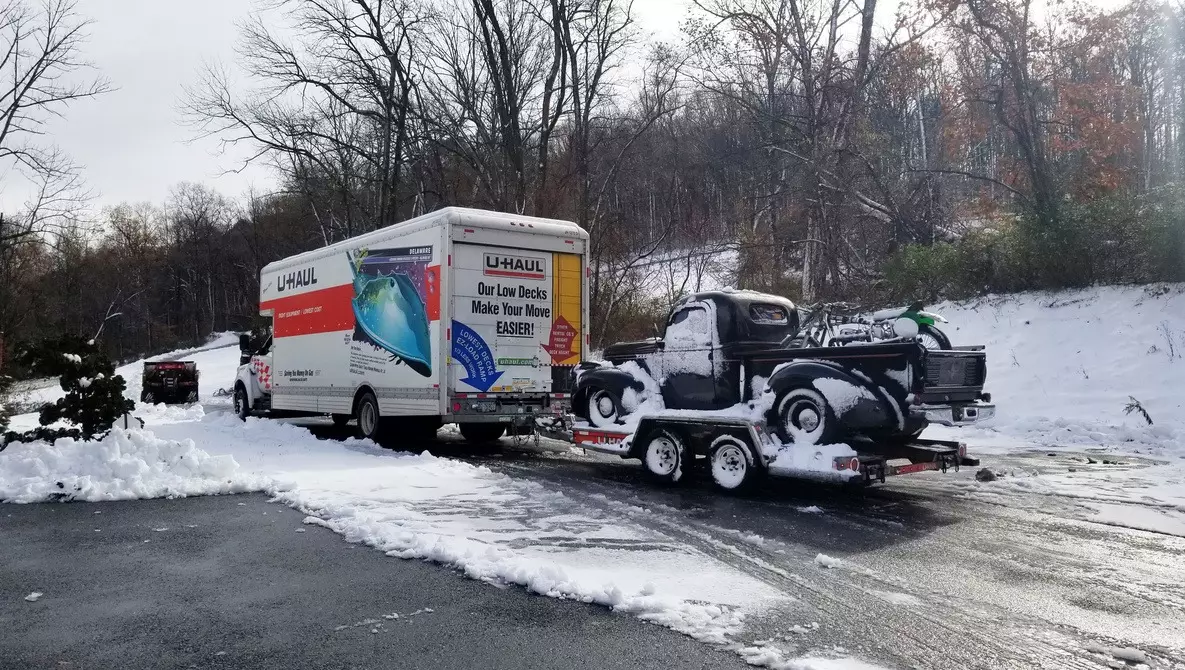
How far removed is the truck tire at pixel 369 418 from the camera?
1403 cm

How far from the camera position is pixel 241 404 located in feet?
65.0

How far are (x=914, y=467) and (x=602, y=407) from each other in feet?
13.4

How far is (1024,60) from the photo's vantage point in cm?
2111

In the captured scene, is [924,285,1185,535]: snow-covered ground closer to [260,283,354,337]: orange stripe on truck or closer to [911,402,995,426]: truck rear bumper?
[911,402,995,426]: truck rear bumper

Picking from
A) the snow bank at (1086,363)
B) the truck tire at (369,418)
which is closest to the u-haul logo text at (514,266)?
the truck tire at (369,418)

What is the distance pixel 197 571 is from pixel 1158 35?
37.4 m

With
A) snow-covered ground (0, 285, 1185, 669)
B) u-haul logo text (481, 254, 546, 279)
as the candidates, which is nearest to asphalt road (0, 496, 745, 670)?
snow-covered ground (0, 285, 1185, 669)

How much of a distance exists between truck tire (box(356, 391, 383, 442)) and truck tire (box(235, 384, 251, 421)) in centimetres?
585

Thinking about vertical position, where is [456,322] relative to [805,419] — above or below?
above

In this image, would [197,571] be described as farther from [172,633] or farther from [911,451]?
[911,451]

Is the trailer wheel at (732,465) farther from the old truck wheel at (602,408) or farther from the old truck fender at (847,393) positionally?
the old truck wheel at (602,408)

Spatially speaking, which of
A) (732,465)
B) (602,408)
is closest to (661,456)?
(732,465)

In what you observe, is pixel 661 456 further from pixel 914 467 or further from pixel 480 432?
pixel 480 432

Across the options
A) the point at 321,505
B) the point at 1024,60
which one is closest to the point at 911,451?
the point at 321,505
